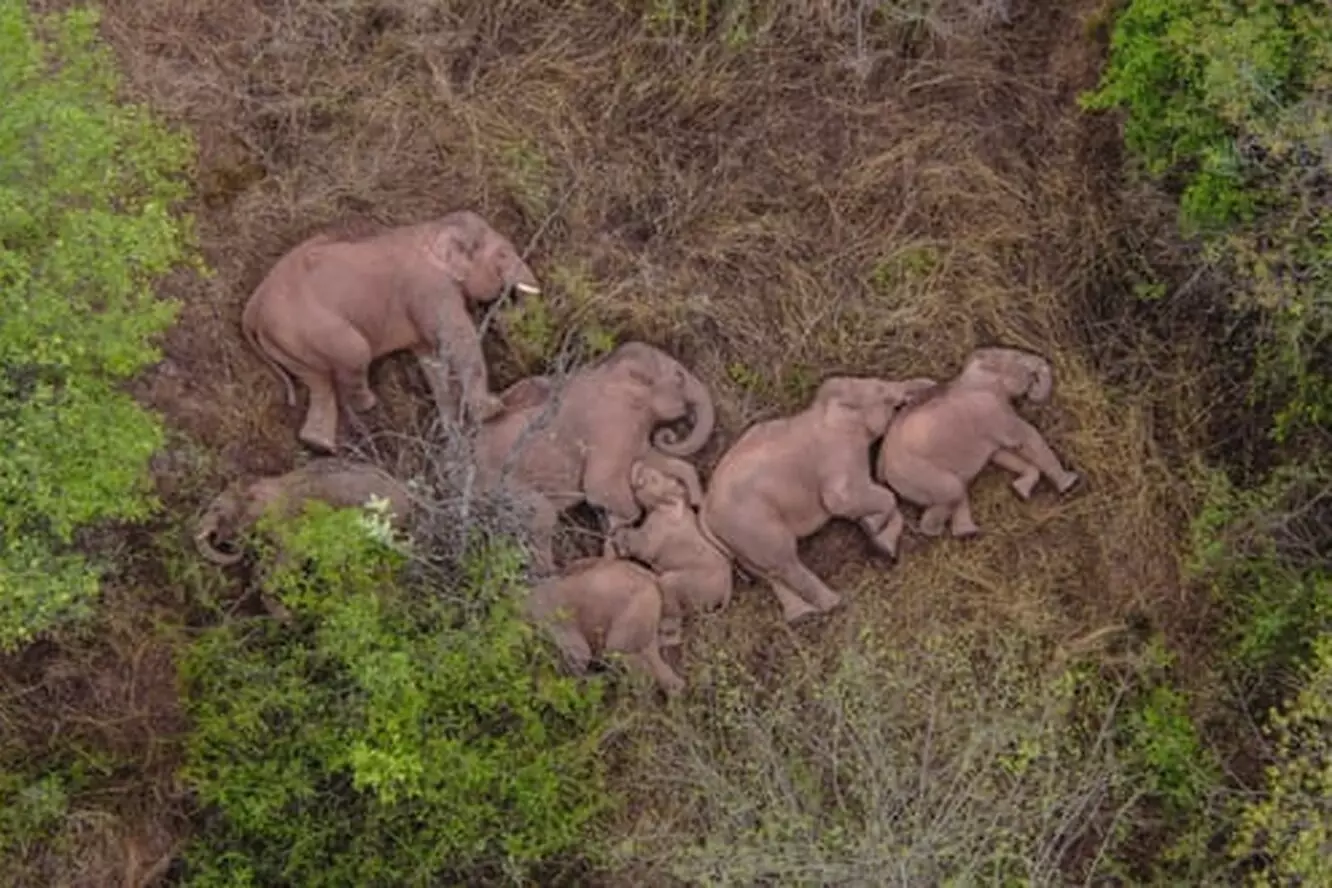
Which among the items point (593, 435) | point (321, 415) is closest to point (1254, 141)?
point (593, 435)

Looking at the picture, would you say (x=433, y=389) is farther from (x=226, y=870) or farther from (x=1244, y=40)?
(x=1244, y=40)

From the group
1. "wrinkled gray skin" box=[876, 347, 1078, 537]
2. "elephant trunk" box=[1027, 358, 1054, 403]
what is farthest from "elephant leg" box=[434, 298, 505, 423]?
"elephant trunk" box=[1027, 358, 1054, 403]

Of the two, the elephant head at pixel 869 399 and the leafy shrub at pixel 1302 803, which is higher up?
the elephant head at pixel 869 399

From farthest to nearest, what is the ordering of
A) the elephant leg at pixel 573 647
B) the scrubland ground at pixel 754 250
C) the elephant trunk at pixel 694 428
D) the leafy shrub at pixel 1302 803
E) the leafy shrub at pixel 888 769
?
the elephant trunk at pixel 694 428
the scrubland ground at pixel 754 250
the elephant leg at pixel 573 647
the leafy shrub at pixel 888 769
the leafy shrub at pixel 1302 803

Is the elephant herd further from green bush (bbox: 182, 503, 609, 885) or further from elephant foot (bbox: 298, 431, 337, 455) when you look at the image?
green bush (bbox: 182, 503, 609, 885)

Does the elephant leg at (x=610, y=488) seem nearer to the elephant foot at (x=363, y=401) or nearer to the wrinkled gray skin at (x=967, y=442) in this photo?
the elephant foot at (x=363, y=401)

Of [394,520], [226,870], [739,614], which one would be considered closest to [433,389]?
[394,520]

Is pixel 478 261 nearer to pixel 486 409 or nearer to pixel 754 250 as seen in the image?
pixel 486 409

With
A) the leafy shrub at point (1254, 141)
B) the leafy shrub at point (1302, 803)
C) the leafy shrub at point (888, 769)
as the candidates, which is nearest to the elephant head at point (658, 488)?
the leafy shrub at point (888, 769)
